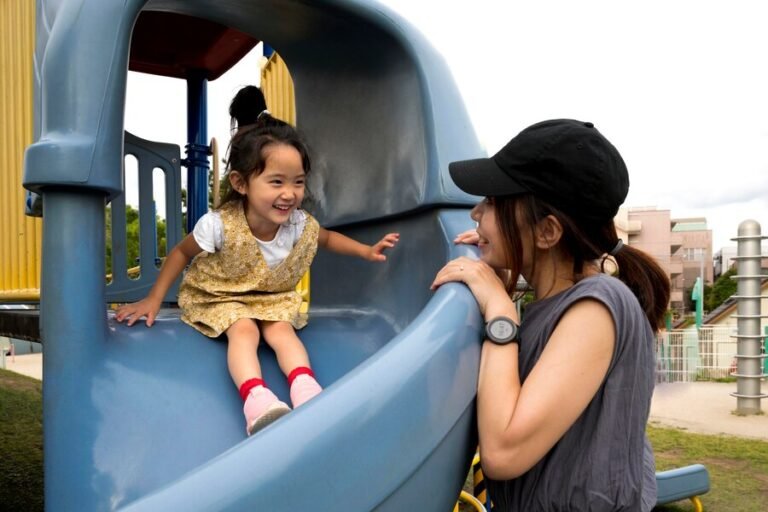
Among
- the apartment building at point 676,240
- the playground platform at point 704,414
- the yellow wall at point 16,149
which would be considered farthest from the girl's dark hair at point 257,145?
the apartment building at point 676,240

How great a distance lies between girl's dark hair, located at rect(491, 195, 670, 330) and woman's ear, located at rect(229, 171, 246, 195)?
0.74 meters

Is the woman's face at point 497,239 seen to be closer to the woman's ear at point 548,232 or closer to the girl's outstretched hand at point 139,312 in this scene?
the woman's ear at point 548,232

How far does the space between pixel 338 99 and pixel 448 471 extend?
1.29 metres

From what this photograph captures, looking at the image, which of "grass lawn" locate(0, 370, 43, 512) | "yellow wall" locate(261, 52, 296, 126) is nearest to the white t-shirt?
"yellow wall" locate(261, 52, 296, 126)

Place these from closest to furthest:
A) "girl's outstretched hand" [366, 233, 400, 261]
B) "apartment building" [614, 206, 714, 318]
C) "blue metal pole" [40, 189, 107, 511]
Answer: "blue metal pole" [40, 189, 107, 511], "girl's outstretched hand" [366, 233, 400, 261], "apartment building" [614, 206, 714, 318]

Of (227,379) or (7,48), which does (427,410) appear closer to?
(227,379)

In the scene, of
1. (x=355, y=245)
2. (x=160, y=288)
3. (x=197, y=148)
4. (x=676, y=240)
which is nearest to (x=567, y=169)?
(x=355, y=245)

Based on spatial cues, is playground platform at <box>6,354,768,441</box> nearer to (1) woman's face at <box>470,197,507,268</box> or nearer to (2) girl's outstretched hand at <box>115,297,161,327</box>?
(2) girl's outstretched hand at <box>115,297,161,327</box>

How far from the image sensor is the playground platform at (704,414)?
5.10 meters

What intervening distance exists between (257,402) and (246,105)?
129 centimetres

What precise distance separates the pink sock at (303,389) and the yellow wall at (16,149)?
1.66 meters

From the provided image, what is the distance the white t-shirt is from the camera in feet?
5.67

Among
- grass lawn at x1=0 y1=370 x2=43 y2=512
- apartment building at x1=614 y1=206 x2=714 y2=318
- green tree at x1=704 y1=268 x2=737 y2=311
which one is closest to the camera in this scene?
grass lawn at x1=0 y1=370 x2=43 y2=512

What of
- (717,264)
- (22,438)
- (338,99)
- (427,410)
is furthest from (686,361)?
(717,264)
